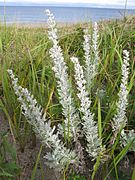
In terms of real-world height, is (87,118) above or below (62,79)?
below

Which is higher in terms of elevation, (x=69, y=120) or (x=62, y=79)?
(x=62, y=79)

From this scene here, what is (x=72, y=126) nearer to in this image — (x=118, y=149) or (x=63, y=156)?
(x=63, y=156)

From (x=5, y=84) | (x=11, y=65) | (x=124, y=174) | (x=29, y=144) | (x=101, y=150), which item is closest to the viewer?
(x=101, y=150)

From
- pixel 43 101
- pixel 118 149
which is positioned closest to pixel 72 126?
pixel 118 149

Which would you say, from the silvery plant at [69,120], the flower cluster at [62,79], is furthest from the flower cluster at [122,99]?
the flower cluster at [62,79]

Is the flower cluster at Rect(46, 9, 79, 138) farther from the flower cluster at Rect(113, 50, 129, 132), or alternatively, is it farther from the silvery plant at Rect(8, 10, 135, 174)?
the flower cluster at Rect(113, 50, 129, 132)

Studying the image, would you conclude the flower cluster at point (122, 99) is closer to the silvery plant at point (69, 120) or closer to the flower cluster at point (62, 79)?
the silvery plant at point (69, 120)

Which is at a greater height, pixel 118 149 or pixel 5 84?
pixel 5 84

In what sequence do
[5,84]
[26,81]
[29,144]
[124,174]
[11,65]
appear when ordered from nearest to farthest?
[124,174] < [29,144] < [5,84] < [26,81] < [11,65]

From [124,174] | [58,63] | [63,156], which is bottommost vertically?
[124,174]

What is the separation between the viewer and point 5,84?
4.75 ft

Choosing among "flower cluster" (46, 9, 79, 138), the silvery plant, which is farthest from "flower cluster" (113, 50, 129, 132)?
"flower cluster" (46, 9, 79, 138)

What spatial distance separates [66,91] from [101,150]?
0.21 m

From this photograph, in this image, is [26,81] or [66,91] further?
[26,81]
